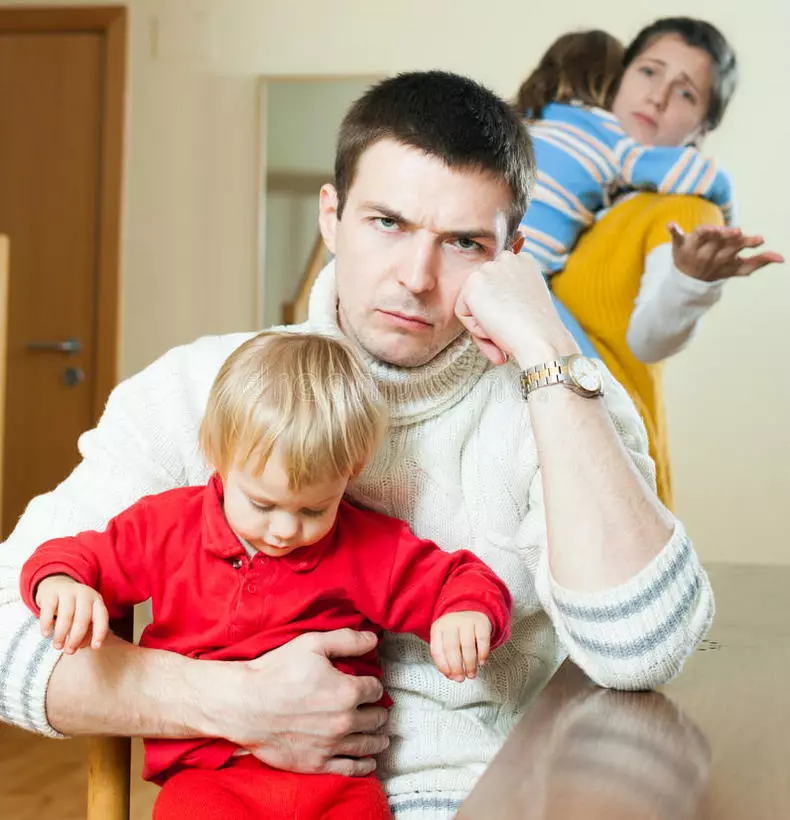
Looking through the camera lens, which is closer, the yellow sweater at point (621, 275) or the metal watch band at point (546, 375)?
the metal watch band at point (546, 375)

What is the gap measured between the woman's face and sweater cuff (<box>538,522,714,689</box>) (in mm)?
1592

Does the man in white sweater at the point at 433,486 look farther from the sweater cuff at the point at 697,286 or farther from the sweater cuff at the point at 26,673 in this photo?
the sweater cuff at the point at 697,286

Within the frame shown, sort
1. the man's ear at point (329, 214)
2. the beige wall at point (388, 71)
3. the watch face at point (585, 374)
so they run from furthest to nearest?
the beige wall at point (388, 71)
the man's ear at point (329, 214)
the watch face at point (585, 374)

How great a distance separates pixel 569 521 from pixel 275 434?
30cm

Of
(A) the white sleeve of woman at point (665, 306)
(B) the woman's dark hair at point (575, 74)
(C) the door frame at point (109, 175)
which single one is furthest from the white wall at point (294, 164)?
(A) the white sleeve of woman at point (665, 306)

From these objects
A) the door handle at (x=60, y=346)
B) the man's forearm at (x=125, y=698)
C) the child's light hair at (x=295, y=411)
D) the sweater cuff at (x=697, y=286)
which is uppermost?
the sweater cuff at (x=697, y=286)

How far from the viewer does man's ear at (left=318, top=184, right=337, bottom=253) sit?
1.37m

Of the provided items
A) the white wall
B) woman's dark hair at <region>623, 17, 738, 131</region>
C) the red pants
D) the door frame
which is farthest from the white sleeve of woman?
the door frame

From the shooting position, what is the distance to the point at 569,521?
1091mm

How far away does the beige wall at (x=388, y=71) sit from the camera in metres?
4.14

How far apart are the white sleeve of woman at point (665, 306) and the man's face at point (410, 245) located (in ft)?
2.79

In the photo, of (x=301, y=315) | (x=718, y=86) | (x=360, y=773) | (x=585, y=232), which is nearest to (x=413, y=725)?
(x=360, y=773)

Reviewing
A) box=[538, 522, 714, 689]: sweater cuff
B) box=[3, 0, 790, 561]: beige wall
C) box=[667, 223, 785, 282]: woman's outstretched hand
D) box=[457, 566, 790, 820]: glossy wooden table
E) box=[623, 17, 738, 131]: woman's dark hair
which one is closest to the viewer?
box=[457, 566, 790, 820]: glossy wooden table

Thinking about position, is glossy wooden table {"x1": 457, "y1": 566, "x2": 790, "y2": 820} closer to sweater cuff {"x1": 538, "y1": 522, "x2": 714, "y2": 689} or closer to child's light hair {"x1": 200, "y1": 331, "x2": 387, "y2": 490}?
sweater cuff {"x1": 538, "y1": 522, "x2": 714, "y2": 689}
